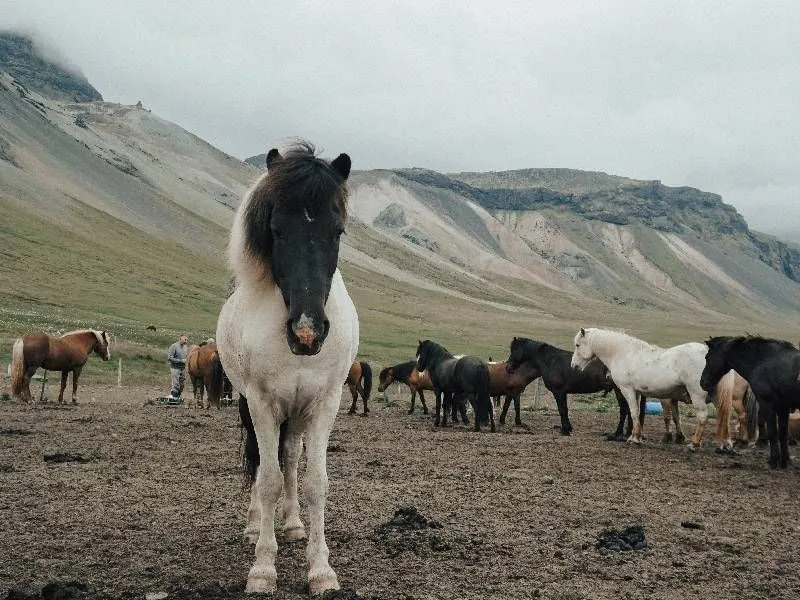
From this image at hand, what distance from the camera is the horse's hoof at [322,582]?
14.8 ft

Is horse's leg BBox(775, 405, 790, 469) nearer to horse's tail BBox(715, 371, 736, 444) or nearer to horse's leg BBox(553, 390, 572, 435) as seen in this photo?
horse's tail BBox(715, 371, 736, 444)

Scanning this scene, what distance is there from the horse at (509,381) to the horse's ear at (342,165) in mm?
13063

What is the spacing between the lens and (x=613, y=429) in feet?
57.0

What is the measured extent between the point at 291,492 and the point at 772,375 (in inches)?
349

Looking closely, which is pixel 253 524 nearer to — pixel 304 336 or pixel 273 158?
pixel 304 336

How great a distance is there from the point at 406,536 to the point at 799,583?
3125mm

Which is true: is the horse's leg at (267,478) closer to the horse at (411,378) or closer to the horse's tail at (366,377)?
the horse's tail at (366,377)

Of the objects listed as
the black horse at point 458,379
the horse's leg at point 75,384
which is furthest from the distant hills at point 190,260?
the horse's leg at point 75,384

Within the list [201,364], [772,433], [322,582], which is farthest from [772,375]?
[201,364]

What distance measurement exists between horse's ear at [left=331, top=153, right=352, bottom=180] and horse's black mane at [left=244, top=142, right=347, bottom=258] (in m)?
0.04

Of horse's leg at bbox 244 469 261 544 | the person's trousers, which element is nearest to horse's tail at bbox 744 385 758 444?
horse's leg at bbox 244 469 261 544

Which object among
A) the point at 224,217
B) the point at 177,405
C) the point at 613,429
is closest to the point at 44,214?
the point at 224,217

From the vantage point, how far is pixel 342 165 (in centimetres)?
478

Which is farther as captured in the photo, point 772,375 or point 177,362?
point 177,362
